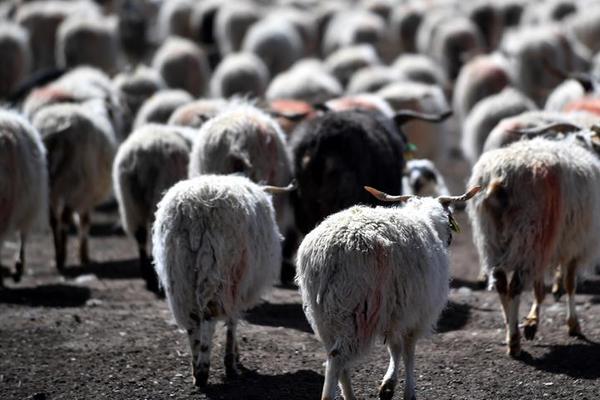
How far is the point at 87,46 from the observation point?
19.6 m

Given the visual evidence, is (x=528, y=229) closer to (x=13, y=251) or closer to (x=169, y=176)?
(x=169, y=176)

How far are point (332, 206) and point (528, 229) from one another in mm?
2137

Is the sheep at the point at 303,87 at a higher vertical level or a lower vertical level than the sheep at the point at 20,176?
higher

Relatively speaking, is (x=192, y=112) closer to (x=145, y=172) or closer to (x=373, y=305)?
(x=145, y=172)

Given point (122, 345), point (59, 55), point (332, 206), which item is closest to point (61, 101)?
point (332, 206)

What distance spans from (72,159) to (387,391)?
525 cm

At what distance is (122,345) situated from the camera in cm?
761

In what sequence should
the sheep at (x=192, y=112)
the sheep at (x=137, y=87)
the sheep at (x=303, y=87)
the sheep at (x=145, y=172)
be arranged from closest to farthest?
the sheep at (x=145, y=172), the sheep at (x=192, y=112), the sheep at (x=303, y=87), the sheep at (x=137, y=87)

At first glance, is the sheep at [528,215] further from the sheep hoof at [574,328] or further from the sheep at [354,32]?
the sheep at [354,32]

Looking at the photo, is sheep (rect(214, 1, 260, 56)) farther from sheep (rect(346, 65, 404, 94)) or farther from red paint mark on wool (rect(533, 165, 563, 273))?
red paint mark on wool (rect(533, 165, 563, 273))

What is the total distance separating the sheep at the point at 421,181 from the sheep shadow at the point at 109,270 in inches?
102

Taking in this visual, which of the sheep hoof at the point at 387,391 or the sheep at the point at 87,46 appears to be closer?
the sheep hoof at the point at 387,391

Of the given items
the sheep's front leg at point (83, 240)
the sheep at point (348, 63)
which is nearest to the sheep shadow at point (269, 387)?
the sheep's front leg at point (83, 240)

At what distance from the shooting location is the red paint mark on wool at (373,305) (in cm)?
572
